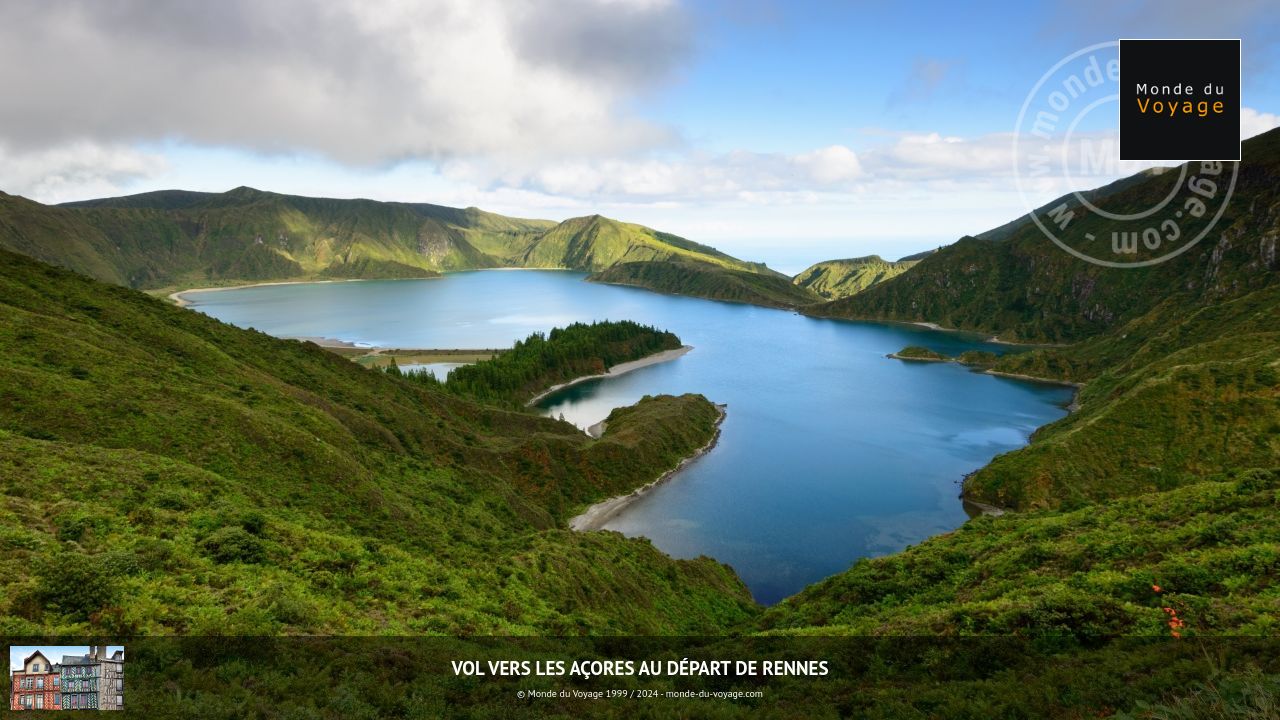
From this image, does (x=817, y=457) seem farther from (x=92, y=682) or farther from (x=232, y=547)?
(x=92, y=682)

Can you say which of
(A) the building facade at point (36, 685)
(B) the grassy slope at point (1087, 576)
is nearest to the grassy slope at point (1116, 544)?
(B) the grassy slope at point (1087, 576)

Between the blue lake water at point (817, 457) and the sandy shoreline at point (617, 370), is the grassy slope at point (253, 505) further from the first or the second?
the sandy shoreline at point (617, 370)

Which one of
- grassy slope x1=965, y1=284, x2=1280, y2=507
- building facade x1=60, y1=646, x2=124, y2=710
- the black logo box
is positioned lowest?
grassy slope x1=965, y1=284, x2=1280, y2=507

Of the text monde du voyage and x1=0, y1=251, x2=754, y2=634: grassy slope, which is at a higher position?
the text monde du voyage

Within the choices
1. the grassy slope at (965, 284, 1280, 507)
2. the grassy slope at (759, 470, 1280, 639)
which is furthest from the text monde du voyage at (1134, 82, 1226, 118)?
the grassy slope at (965, 284, 1280, 507)

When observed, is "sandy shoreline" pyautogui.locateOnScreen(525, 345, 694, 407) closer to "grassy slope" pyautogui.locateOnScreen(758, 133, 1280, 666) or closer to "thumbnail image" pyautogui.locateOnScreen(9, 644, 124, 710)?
"grassy slope" pyautogui.locateOnScreen(758, 133, 1280, 666)
